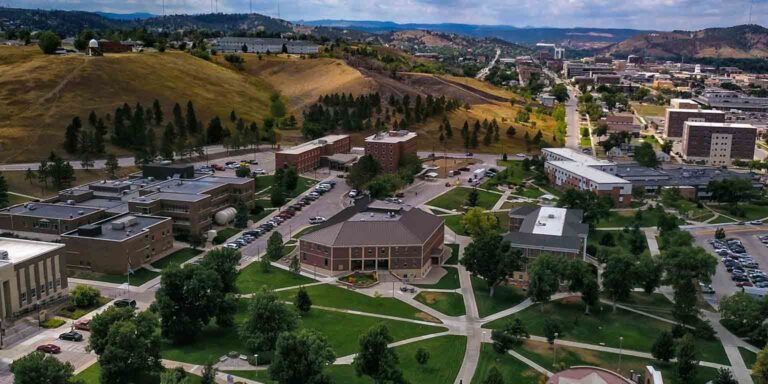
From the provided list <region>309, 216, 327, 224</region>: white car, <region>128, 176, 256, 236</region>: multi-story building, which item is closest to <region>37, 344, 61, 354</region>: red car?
<region>128, 176, 256, 236</region>: multi-story building

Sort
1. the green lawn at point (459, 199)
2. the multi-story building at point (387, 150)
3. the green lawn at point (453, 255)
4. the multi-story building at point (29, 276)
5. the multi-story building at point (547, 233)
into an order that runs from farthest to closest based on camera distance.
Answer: the multi-story building at point (387, 150) → the green lawn at point (459, 199) → the green lawn at point (453, 255) → the multi-story building at point (547, 233) → the multi-story building at point (29, 276)

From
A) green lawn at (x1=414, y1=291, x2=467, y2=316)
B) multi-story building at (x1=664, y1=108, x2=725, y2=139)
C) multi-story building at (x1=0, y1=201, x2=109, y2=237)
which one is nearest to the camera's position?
green lawn at (x1=414, y1=291, x2=467, y2=316)

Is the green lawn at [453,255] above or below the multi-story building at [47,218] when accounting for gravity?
below

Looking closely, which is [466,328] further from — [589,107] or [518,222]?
[589,107]

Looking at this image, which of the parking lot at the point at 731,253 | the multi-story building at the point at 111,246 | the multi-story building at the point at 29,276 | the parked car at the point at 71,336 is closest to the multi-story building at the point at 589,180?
the parking lot at the point at 731,253

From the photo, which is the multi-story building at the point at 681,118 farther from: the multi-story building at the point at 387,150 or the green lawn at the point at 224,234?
the green lawn at the point at 224,234

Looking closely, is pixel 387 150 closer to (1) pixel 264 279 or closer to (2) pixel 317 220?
(2) pixel 317 220

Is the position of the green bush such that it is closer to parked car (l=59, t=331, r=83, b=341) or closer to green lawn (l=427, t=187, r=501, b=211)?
parked car (l=59, t=331, r=83, b=341)

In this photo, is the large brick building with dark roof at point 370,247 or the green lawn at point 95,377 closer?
the green lawn at point 95,377

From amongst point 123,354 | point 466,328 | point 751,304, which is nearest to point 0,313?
point 123,354
